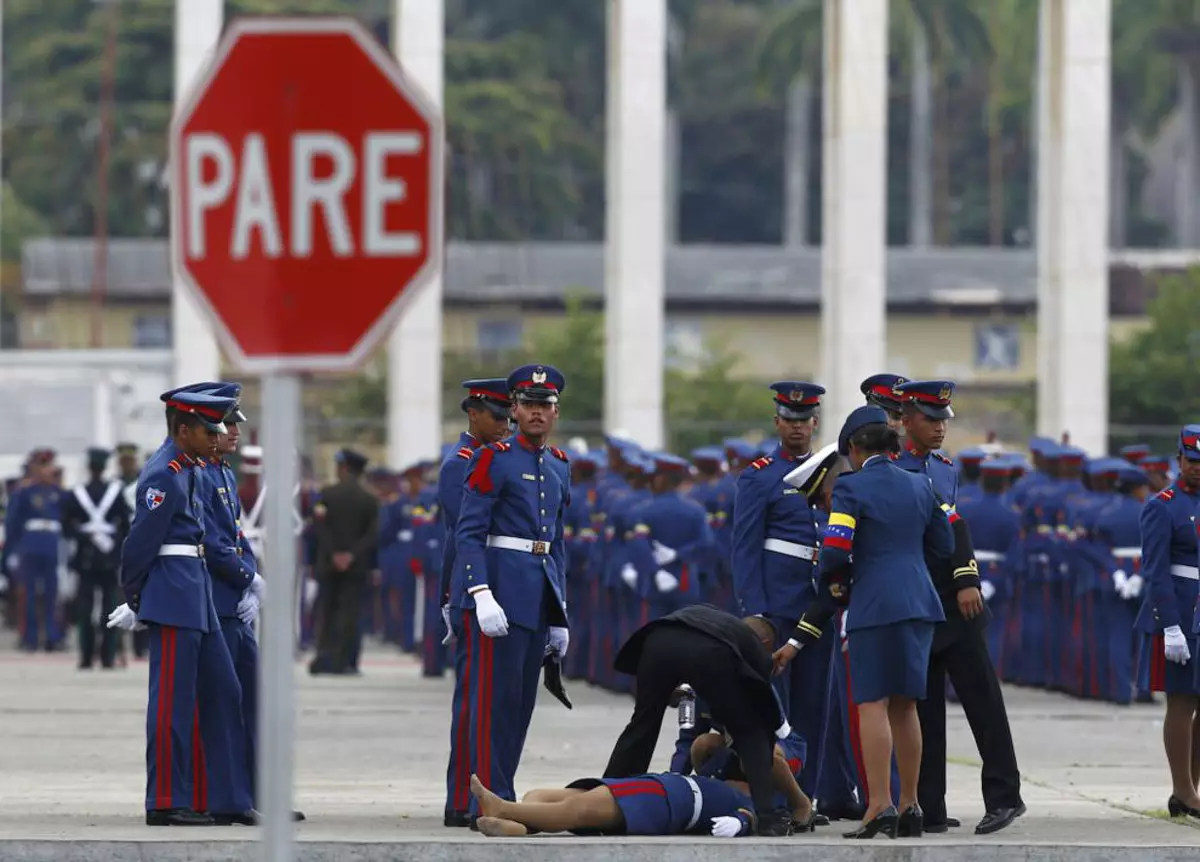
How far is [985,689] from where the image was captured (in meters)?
12.2

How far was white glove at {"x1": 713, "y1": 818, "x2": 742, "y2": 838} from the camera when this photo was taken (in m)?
11.3

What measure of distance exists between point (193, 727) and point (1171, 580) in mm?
4666

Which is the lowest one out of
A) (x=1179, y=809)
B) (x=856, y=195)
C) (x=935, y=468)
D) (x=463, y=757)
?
(x=1179, y=809)

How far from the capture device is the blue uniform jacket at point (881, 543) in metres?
11.5

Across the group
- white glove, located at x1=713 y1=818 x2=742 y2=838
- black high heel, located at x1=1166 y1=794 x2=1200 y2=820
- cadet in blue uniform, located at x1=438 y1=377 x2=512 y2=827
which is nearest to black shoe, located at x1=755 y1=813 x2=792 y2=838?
white glove, located at x1=713 y1=818 x2=742 y2=838

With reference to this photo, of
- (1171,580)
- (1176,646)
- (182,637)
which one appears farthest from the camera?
(1171,580)

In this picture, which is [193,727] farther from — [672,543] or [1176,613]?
[672,543]

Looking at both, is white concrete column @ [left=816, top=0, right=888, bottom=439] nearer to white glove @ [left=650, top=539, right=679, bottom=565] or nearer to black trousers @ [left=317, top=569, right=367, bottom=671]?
black trousers @ [left=317, top=569, right=367, bottom=671]

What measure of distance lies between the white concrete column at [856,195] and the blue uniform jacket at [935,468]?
22.9 metres

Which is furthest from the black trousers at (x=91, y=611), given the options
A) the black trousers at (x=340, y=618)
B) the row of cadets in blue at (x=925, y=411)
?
the row of cadets in blue at (x=925, y=411)

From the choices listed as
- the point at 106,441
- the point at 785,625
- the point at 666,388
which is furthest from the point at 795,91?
the point at 785,625

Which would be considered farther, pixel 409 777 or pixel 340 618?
pixel 340 618

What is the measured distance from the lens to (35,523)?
93.4 feet

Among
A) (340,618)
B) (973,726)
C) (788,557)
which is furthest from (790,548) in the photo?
(340,618)
